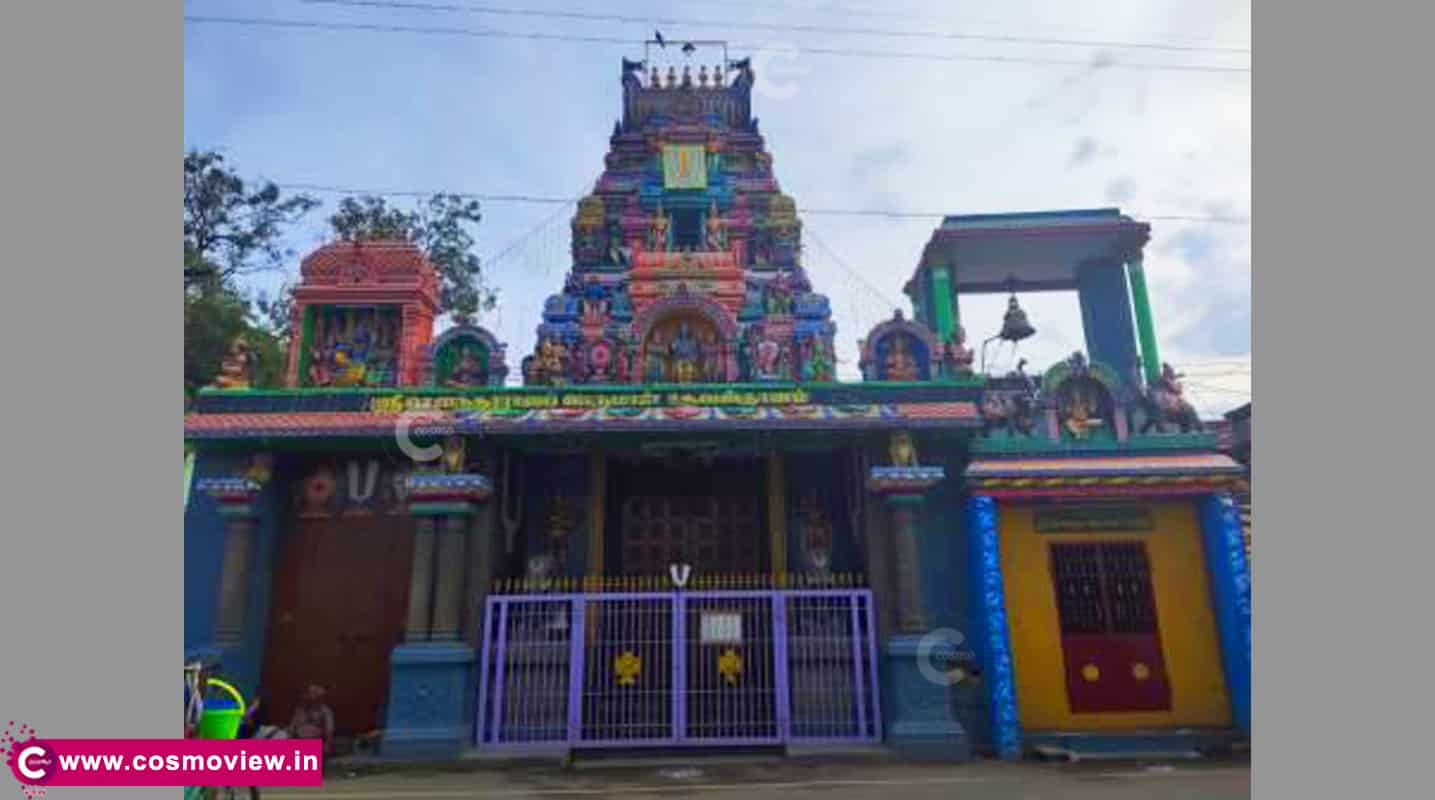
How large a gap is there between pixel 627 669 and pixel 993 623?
503cm

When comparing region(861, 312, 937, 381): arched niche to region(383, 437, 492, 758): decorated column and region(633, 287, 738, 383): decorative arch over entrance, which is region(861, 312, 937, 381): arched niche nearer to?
region(633, 287, 738, 383): decorative arch over entrance

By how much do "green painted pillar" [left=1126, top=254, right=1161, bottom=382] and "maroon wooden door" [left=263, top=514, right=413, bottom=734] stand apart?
1380 centimetres

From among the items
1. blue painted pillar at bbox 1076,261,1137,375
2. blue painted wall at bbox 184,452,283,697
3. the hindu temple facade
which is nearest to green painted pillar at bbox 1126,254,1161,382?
blue painted pillar at bbox 1076,261,1137,375

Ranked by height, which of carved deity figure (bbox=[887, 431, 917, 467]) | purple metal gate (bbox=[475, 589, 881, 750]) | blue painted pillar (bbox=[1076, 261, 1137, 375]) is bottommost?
purple metal gate (bbox=[475, 589, 881, 750])

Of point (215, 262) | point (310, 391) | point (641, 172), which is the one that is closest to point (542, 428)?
point (310, 391)

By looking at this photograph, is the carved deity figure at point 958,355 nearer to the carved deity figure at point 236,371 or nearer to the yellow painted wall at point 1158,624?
the yellow painted wall at point 1158,624

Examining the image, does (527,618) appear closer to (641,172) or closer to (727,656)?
(727,656)

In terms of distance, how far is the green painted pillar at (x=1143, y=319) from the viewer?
1666 cm

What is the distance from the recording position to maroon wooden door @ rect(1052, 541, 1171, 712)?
12.1 m

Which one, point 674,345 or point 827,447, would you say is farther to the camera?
point 674,345

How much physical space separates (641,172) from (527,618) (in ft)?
36.7

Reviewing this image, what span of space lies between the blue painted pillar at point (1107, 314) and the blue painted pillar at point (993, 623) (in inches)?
257

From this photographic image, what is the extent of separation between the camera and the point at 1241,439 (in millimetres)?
16891

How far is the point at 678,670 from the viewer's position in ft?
36.9
